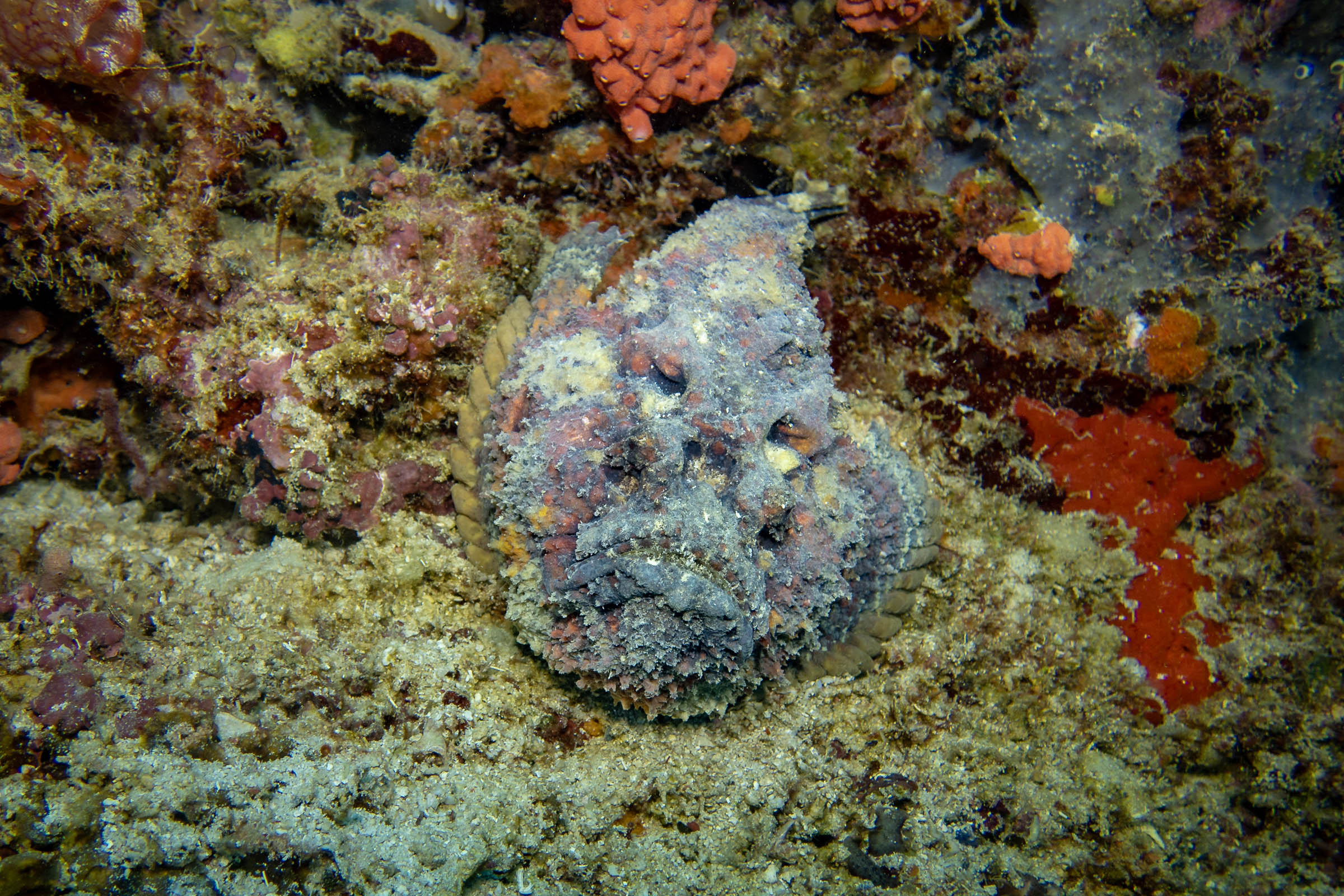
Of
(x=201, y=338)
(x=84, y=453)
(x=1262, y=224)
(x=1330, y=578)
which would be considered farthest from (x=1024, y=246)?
(x=84, y=453)

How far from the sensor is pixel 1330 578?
460 cm

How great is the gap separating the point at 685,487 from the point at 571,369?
843mm

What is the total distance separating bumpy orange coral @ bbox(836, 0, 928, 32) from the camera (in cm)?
404

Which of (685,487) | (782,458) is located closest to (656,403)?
(685,487)

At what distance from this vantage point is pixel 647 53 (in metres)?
3.92

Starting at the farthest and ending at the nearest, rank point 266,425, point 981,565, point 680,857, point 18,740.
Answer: point 981,565, point 266,425, point 680,857, point 18,740

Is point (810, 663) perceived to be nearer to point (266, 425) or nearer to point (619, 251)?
point (619, 251)

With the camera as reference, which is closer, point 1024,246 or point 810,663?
point 810,663

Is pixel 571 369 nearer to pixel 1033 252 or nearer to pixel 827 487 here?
pixel 827 487

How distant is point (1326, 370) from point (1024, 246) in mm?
2367

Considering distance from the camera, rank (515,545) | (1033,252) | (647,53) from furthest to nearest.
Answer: (1033,252), (647,53), (515,545)

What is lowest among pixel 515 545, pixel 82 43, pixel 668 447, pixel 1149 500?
pixel 515 545

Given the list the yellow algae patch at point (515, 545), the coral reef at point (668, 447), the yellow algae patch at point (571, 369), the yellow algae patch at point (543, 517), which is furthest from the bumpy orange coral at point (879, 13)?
the yellow algae patch at point (515, 545)

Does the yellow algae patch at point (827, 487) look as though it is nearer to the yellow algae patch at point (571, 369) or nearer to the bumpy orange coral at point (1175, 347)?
the yellow algae patch at point (571, 369)
